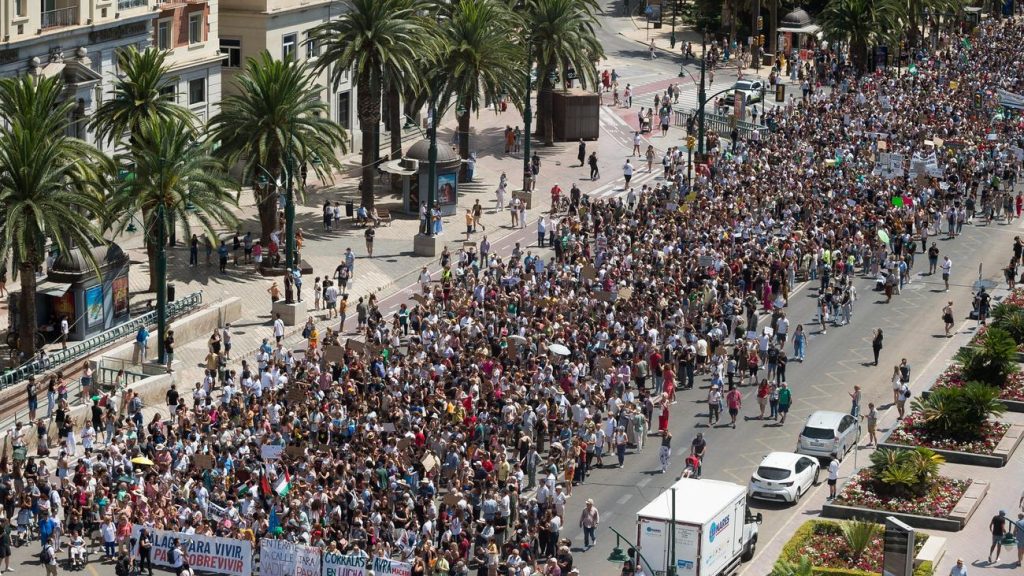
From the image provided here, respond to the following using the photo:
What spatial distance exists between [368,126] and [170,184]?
17.3 meters

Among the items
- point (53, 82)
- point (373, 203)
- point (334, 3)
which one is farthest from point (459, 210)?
point (53, 82)

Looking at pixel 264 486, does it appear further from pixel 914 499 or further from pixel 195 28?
pixel 195 28

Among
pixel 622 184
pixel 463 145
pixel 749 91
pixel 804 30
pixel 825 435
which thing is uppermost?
pixel 804 30

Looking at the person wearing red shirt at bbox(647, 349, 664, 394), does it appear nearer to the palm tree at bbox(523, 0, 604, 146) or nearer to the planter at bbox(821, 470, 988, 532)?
the planter at bbox(821, 470, 988, 532)

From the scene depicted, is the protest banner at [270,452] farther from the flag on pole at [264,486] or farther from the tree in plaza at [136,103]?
the tree in plaza at [136,103]

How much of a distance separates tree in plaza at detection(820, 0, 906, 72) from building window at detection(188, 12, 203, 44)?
1873 inches

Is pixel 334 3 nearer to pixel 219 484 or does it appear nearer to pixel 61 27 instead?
pixel 61 27

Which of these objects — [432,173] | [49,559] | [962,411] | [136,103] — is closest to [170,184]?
[136,103]

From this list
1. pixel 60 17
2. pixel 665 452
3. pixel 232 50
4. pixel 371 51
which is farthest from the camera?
pixel 232 50

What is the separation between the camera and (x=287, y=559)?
155ft

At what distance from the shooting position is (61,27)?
72.8 m

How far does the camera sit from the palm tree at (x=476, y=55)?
84.7 m

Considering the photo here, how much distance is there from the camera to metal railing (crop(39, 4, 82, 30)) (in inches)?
2842

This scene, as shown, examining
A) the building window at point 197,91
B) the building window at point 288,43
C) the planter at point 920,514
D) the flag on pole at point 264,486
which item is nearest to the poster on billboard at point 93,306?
the flag on pole at point 264,486
